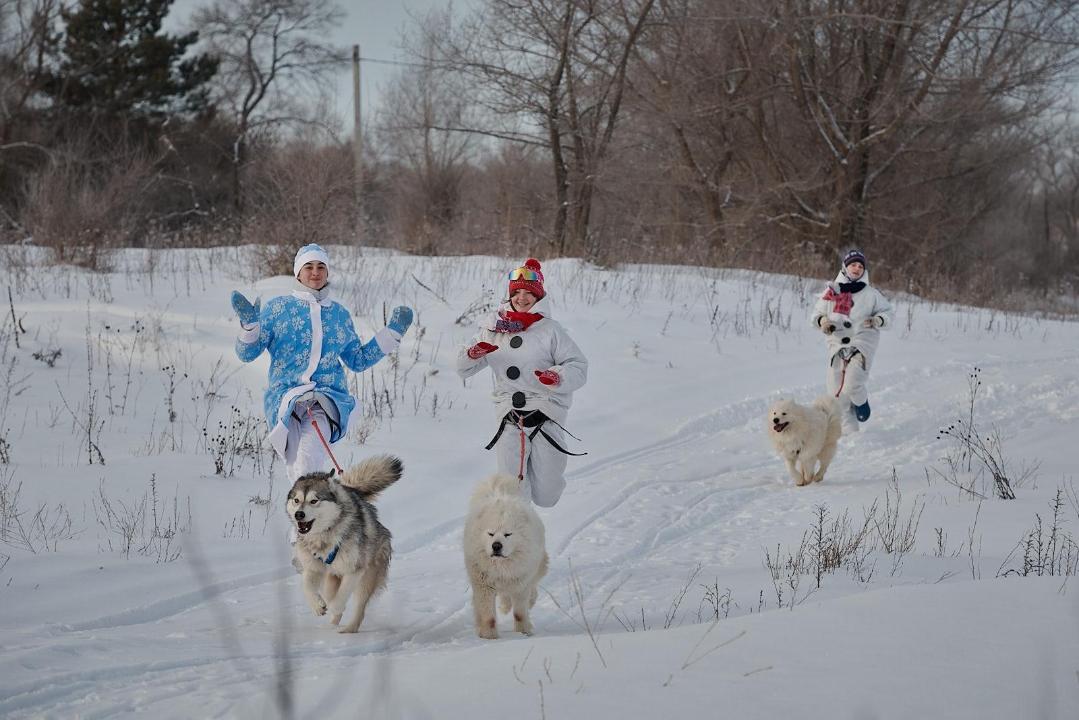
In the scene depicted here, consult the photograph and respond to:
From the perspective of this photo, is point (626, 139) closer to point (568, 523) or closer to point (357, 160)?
point (357, 160)

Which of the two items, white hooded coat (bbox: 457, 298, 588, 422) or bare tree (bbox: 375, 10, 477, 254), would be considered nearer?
white hooded coat (bbox: 457, 298, 588, 422)

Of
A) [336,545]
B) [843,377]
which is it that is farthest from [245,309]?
[843,377]

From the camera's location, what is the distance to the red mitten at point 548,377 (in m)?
6.34

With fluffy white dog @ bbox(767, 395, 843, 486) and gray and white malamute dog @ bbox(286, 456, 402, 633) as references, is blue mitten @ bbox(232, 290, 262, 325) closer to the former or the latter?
gray and white malamute dog @ bbox(286, 456, 402, 633)

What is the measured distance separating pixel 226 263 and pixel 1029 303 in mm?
21072

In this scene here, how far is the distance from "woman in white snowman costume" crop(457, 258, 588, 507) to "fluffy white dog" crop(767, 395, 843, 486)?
3.18m

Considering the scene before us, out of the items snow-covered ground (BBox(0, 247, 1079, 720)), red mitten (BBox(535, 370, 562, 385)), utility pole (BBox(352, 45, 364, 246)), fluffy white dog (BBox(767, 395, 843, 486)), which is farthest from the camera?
utility pole (BBox(352, 45, 364, 246))

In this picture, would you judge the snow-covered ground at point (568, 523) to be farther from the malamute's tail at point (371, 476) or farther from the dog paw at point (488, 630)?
the malamute's tail at point (371, 476)

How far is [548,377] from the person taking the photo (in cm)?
634

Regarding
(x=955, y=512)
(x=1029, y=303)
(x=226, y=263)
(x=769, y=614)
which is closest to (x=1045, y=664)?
(x=769, y=614)

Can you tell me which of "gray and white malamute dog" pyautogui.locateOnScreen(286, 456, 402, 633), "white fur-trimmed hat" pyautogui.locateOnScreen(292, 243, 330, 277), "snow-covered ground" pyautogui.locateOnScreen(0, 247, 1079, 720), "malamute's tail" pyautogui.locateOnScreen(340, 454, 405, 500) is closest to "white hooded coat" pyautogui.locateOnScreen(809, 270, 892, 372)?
"snow-covered ground" pyautogui.locateOnScreen(0, 247, 1079, 720)

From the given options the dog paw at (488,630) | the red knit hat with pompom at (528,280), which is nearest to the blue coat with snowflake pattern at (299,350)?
the red knit hat with pompom at (528,280)

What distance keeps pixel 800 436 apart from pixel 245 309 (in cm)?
536

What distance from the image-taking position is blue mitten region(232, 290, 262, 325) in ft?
19.7
